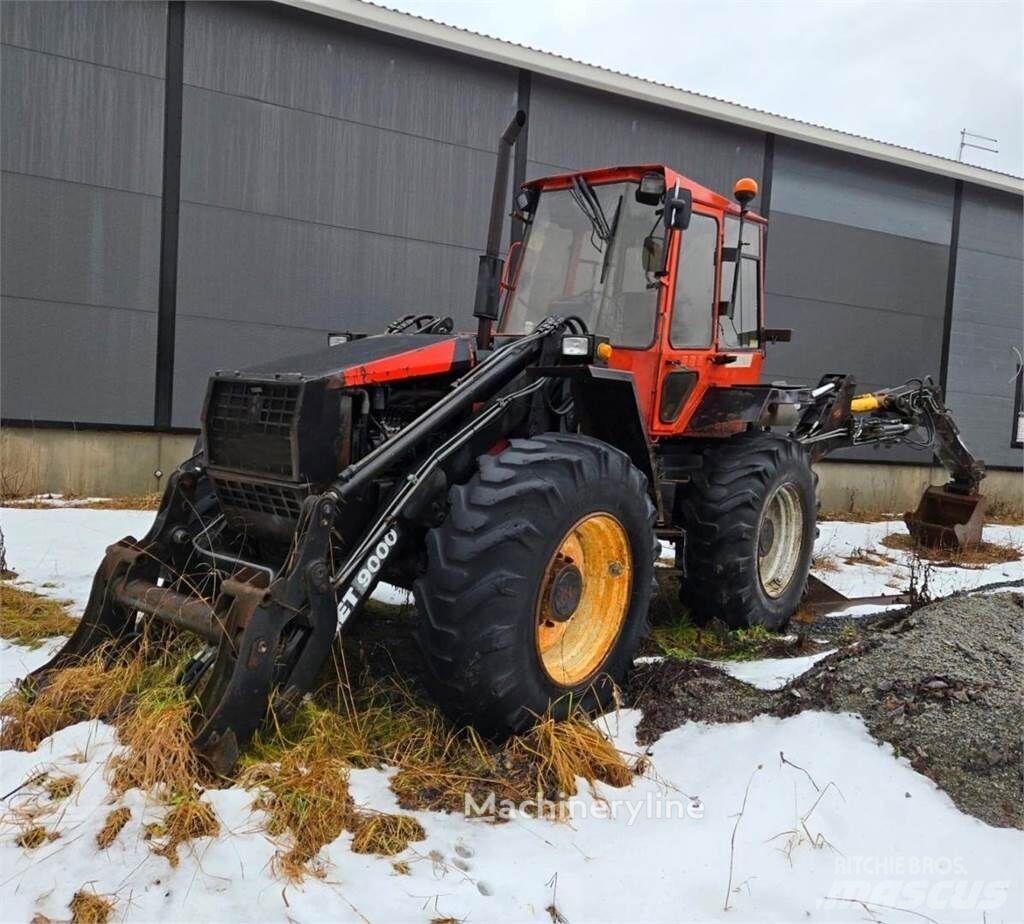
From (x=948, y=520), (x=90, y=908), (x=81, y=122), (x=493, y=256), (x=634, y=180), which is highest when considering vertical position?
(x=81, y=122)

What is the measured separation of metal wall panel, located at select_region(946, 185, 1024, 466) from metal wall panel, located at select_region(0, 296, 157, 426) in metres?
12.2

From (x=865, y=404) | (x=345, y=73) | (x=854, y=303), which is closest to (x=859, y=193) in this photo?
(x=854, y=303)

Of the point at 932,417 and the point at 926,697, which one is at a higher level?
the point at 932,417

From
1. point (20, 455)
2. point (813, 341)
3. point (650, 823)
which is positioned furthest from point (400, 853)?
point (813, 341)

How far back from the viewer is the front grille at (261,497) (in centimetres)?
374

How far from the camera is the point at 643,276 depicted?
5.02 metres

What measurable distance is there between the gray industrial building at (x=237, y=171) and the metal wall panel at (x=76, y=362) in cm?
2

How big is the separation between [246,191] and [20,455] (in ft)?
12.2

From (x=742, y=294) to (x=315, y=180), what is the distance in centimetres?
614

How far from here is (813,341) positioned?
1347 cm

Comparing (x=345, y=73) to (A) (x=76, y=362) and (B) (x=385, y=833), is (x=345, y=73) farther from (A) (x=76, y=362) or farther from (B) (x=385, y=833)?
(B) (x=385, y=833)

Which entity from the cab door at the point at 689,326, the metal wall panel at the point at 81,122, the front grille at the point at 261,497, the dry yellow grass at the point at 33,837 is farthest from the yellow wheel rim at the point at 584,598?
the metal wall panel at the point at 81,122

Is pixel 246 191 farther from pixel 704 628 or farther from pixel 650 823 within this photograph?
pixel 650 823

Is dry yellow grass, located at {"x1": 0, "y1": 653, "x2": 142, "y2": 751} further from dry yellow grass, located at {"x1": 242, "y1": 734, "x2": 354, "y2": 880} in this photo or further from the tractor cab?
the tractor cab
